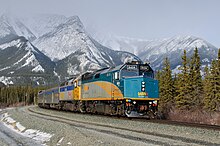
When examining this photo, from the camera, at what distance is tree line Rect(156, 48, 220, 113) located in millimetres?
56953

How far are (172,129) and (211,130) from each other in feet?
7.41

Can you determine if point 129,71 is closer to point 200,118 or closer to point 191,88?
point 200,118

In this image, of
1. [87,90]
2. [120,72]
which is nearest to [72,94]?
[87,90]

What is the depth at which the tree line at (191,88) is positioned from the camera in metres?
57.0

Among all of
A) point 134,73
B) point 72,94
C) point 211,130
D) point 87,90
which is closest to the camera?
point 211,130

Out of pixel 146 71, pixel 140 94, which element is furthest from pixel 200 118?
pixel 146 71

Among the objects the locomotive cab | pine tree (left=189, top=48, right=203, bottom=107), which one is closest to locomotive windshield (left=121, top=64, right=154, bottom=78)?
the locomotive cab

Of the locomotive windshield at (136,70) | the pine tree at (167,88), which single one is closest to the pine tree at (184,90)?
the pine tree at (167,88)

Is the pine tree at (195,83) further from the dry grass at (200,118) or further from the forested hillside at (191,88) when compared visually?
the dry grass at (200,118)

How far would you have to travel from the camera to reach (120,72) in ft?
88.3

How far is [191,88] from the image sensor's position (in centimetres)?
5953

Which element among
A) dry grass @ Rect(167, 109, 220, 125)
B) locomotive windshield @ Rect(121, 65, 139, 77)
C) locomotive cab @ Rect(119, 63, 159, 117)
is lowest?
dry grass @ Rect(167, 109, 220, 125)

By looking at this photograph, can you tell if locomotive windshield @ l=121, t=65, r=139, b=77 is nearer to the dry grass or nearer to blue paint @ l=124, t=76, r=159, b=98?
blue paint @ l=124, t=76, r=159, b=98

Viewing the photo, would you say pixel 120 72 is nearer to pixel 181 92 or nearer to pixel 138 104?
pixel 138 104
